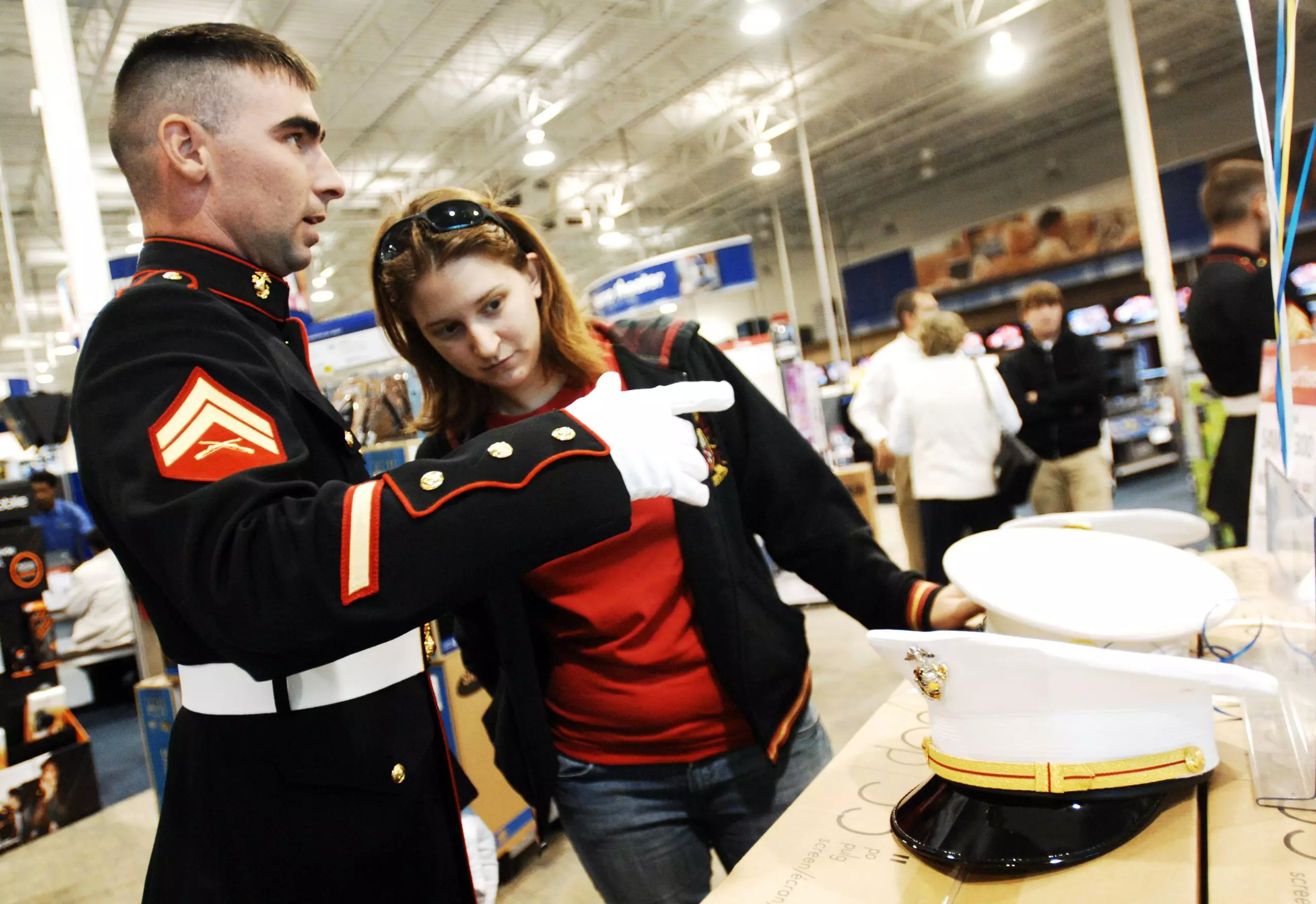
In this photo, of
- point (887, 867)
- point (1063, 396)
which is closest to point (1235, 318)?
point (1063, 396)

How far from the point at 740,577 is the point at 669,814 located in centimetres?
36

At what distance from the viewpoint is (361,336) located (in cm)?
352

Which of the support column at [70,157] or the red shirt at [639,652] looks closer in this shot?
the red shirt at [639,652]

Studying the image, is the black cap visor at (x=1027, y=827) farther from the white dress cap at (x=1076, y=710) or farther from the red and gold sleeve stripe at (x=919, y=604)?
the red and gold sleeve stripe at (x=919, y=604)

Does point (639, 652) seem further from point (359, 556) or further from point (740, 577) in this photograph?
point (359, 556)

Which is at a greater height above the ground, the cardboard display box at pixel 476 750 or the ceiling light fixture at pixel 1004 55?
the ceiling light fixture at pixel 1004 55

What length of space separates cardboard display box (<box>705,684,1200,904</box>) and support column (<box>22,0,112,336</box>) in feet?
11.7

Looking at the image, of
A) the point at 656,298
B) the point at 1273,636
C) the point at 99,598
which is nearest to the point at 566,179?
the point at 656,298

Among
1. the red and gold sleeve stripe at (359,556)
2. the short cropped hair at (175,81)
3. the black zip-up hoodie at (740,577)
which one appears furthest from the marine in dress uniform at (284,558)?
→ the black zip-up hoodie at (740,577)

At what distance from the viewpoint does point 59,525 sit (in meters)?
6.16

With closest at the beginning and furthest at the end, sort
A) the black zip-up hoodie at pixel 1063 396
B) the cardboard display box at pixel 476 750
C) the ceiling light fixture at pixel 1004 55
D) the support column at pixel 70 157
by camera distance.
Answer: the cardboard display box at pixel 476 750, the support column at pixel 70 157, the black zip-up hoodie at pixel 1063 396, the ceiling light fixture at pixel 1004 55

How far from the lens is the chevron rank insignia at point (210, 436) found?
67 cm

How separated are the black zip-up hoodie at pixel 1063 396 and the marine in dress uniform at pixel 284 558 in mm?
3437

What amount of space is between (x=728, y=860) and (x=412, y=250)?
3.38 ft
